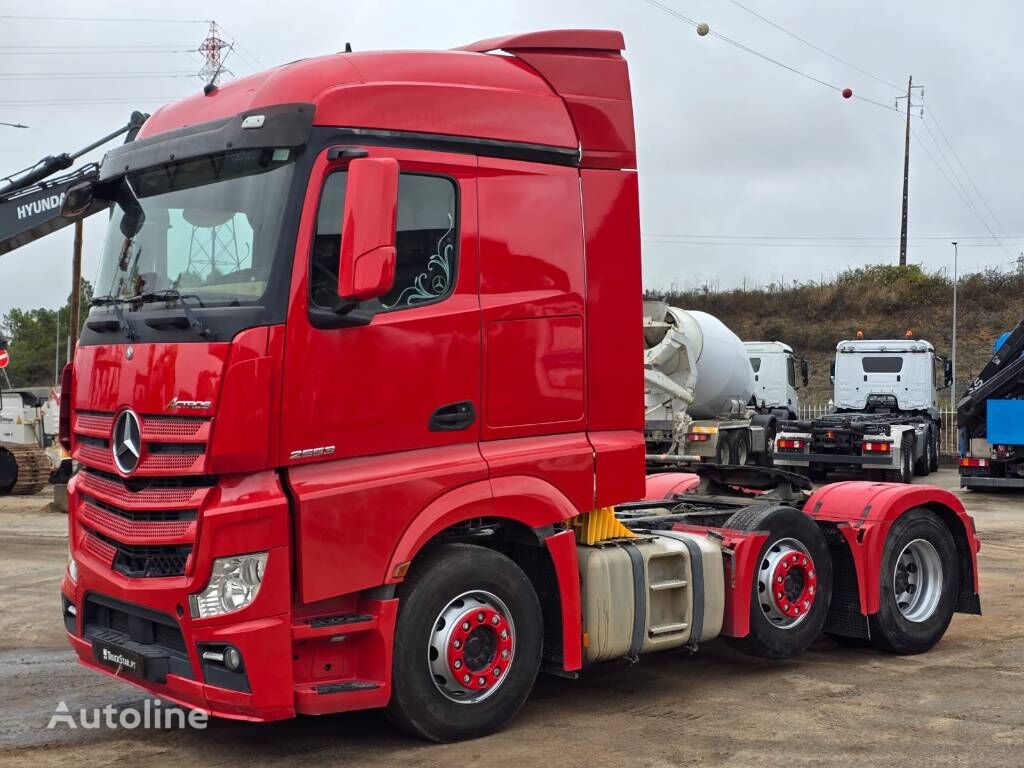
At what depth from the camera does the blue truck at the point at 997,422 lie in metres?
19.8

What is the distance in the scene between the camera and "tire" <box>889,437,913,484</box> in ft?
75.0

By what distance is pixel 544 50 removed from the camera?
6867 millimetres

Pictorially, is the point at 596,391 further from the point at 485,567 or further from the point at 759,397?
the point at 759,397

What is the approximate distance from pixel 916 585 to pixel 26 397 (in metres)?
20.8

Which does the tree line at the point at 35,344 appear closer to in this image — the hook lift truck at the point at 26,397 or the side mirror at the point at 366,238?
the hook lift truck at the point at 26,397

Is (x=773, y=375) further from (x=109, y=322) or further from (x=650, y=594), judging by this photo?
(x=109, y=322)

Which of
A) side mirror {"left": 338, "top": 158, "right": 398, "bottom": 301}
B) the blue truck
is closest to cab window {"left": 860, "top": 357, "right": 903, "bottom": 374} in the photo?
the blue truck

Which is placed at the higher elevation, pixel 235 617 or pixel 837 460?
pixel 235 617

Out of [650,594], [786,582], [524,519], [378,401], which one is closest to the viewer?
[378,401]

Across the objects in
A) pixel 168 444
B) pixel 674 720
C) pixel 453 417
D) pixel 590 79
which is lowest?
pixel 674 720

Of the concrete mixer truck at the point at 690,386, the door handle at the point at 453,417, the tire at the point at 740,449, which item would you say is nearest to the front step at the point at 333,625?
the door handle at the point at 453,417

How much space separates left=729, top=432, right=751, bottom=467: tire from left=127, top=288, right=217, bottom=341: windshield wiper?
60.0 ft

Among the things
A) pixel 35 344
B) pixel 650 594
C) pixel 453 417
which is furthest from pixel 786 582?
pixel 35 344

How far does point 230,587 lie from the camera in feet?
17.5
